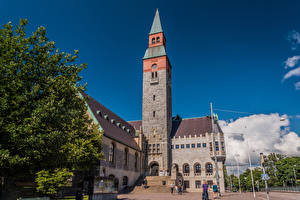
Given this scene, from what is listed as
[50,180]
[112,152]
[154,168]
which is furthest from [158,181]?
[50,180]

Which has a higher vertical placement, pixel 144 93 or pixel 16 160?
pixel 144 93

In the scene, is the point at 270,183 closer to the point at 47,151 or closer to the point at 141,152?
the point at 141,152

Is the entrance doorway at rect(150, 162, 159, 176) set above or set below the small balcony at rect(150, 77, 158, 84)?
below

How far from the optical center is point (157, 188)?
37438 millimetres

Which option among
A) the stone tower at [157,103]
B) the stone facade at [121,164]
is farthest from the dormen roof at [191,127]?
the stone facade at [121,164]

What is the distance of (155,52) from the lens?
54.9 meters

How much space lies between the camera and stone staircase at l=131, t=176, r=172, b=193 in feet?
121

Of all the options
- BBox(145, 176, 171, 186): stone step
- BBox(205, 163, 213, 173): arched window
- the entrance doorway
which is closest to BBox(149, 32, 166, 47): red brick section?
the entrance doorway

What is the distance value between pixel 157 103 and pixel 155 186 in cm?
1884

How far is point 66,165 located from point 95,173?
10654 millimetres

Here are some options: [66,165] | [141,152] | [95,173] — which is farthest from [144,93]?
[66,165]

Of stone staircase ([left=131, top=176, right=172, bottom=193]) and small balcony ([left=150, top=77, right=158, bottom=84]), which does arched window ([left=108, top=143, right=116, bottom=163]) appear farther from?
small balcony ([left=150, top=77, right=158, bottom=84])

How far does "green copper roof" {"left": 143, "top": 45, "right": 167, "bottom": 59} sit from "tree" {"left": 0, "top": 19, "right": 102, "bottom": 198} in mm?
34975

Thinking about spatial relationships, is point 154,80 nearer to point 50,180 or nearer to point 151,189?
point 151,189
